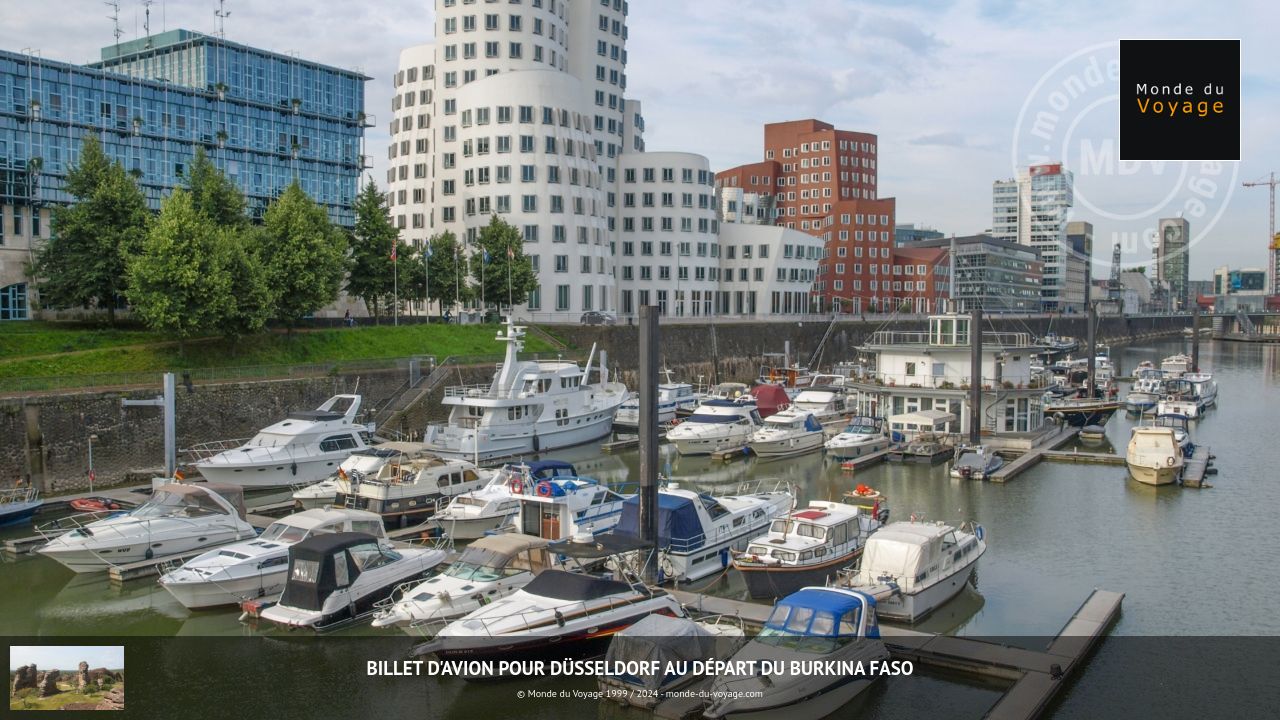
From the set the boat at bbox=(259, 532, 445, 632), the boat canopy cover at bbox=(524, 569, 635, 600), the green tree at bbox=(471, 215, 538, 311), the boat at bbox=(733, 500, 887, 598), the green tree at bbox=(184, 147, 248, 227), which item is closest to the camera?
the boat canopy cover at bbox=(524, 569, 635, 600)

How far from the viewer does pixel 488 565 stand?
835 inches

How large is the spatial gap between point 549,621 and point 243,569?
8662 mm

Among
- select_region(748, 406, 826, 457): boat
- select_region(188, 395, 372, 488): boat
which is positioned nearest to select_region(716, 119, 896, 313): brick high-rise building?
select_region(748, 406, 826, 457): boat

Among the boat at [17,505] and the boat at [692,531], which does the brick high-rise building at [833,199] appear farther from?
the boat at [17,505]

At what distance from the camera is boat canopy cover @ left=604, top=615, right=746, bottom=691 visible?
16.5m

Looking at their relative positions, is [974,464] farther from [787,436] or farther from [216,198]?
[216,198]

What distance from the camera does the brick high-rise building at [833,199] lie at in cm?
12644

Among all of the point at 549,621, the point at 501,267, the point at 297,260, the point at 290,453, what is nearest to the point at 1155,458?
the point at 549,621

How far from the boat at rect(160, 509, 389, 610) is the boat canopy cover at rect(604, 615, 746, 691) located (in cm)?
914

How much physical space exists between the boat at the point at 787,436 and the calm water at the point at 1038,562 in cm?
76

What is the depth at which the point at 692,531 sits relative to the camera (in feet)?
79.1

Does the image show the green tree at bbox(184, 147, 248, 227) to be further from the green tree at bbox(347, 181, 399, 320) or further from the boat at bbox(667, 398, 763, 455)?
the boat at bbox(667, 398, 763, 455)

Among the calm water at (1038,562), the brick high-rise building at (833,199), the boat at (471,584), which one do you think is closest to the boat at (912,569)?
the calm water at (1038,562)

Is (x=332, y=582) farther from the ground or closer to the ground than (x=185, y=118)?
closer to the ground
